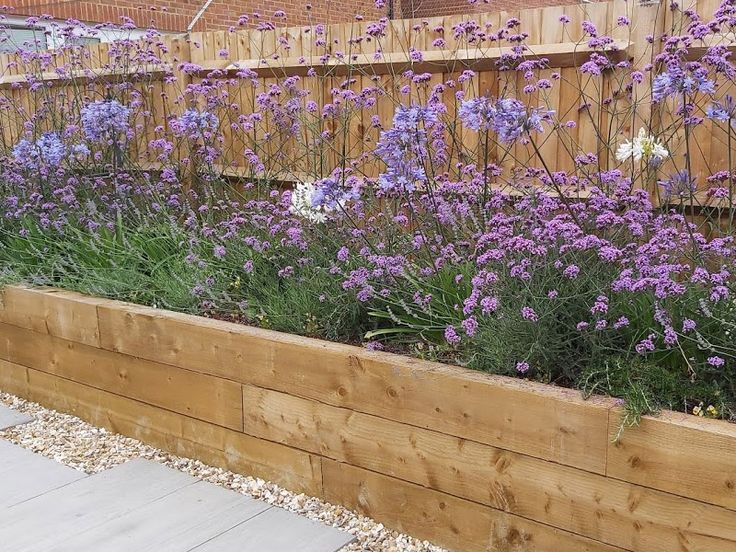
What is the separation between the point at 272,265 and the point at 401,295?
2.86 feet

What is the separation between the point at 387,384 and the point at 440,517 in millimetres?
505

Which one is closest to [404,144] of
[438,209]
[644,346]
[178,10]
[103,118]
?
[438,209]

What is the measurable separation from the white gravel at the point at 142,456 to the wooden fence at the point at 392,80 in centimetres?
182

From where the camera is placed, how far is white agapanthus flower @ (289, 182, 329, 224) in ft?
11.3

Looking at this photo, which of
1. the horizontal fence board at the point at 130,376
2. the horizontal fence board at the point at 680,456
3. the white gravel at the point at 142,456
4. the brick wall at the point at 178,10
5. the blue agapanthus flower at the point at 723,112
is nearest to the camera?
the horizontal fence board at the point at 680,456

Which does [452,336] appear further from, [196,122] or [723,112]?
[196,122]

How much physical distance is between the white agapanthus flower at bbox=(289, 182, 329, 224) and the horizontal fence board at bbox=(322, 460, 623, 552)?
1.17 metres

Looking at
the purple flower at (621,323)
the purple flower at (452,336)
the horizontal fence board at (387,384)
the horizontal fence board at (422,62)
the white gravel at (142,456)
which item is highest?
the horizontal fence board at (422,62)

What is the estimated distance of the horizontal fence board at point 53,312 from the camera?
3717mm

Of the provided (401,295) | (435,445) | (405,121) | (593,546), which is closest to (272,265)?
(401,295)

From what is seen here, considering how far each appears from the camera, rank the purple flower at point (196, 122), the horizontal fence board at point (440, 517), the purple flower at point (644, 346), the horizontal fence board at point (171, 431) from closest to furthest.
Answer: the purple flower at point (644, 346), the horizontal fence board at point (440, 517), the horizontal fence board at point (171, 431), the purple flower at point (196, 122)

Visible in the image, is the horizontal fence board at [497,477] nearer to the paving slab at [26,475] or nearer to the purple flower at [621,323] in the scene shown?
the purple flower at [621,323]

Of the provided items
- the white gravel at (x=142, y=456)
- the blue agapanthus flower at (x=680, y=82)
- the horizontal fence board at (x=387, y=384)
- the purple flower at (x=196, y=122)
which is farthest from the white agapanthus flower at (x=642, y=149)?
the purple flower at (x=196, y=122)

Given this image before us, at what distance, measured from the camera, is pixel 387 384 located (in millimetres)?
2660
